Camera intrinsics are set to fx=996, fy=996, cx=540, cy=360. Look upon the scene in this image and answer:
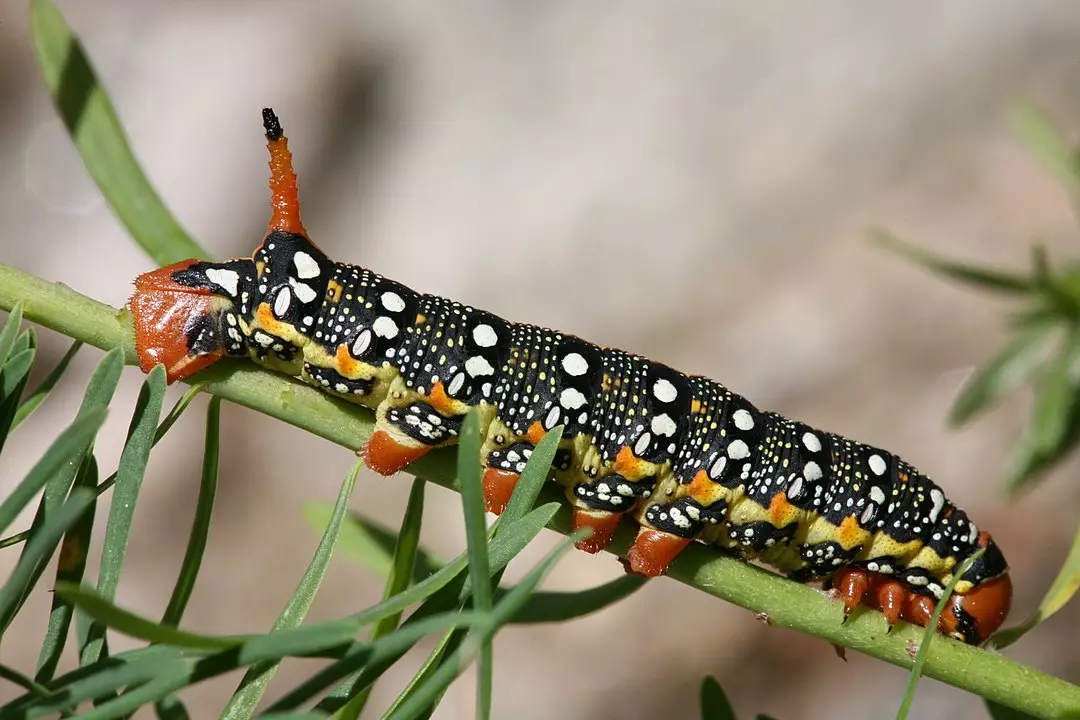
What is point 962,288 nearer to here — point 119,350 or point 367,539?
point 367,539

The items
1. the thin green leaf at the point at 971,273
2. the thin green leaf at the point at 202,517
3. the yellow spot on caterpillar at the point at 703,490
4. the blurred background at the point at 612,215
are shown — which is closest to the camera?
the thin green leaf at the point at 202,517

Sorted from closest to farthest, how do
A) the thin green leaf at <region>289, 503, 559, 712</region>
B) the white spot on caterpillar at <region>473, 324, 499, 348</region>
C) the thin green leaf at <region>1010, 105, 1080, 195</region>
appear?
the thin green leaf at <region>289, 503, 559, 712</region>
the white spot on caterpillar at <region>473, 324, 499, 348</region>
the thin green leaf at <region>1010, 105, 1080, 195</region>

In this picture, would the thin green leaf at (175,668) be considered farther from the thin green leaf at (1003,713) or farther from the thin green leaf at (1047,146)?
the thin green leaf at (1047,146)

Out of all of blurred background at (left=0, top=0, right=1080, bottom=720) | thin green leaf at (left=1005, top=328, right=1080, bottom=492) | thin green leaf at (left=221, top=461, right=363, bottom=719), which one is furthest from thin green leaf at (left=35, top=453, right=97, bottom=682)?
blurred background at (left=0, top=0, right=1080, bottom=720)

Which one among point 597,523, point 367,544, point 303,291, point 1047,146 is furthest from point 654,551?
point 1047,146

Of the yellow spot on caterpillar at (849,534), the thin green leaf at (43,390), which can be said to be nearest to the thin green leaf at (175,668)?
the thin green leaf at (43,390)

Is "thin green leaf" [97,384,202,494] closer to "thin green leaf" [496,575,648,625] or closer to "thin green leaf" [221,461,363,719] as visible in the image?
"thin green leaf" [221,461,363,719]

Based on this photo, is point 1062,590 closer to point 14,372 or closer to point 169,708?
point 169,708
